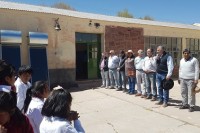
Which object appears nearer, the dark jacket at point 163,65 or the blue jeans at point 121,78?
the dark jacket at point 163,65

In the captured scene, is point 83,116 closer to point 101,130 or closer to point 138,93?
point 101,130

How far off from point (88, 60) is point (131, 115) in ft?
25.2

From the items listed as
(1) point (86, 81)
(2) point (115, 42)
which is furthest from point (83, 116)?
(2) point (115, 42)

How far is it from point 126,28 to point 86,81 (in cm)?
378

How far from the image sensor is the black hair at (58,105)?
2.42m

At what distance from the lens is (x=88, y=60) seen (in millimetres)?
15359

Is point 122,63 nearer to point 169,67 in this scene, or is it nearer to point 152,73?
point 152,73

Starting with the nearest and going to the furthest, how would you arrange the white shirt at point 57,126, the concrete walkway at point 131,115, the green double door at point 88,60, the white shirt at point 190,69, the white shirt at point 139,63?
the white shirt at point 57,126 < the concrete walkway at point 131,115 < the white shirt at point 190,69 < the white shirt at point 139,63 < the green double door at point 88,60

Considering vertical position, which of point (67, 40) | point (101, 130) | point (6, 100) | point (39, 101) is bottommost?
point (101, 130)

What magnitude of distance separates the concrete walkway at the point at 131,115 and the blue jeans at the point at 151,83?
0.34m

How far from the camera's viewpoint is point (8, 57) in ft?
37.4

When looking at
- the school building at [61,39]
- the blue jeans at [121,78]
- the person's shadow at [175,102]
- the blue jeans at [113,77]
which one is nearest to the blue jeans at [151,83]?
the person's shadow at [175,102]

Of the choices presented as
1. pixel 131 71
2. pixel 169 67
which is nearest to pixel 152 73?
pixel 169 67

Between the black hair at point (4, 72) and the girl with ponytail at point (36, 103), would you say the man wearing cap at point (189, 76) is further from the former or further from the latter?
the black hair at point (4, 72)
